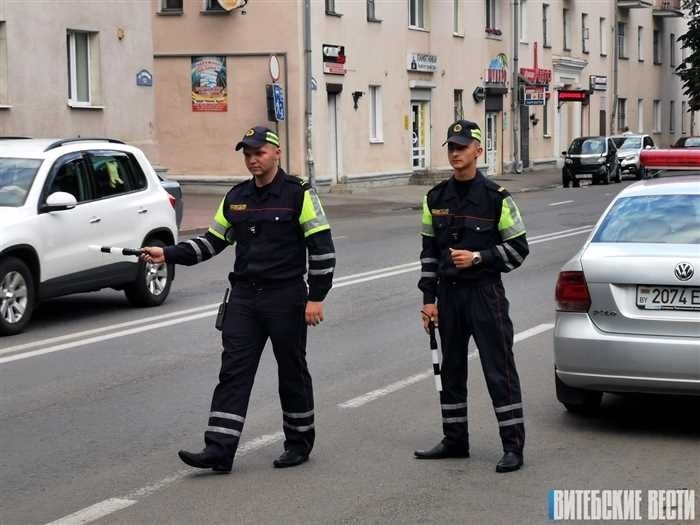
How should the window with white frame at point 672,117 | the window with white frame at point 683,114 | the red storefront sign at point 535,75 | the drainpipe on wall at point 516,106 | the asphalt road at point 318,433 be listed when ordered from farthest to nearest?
the window with white frame at point 683,114 < the window with white frame at point 672,117 < the red storefront sign at point 535,75 < the drainpipe on wall at point 516,106 < the asphalt road at point 318,433

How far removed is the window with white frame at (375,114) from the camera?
39844 millimetres

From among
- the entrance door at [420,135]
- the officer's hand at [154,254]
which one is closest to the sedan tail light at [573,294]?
the officer's hand at [154,254]

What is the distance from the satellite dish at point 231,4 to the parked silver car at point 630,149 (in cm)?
1693

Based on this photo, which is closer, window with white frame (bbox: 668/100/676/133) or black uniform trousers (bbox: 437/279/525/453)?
black uniform trousers (bbox: 437/279/525/453)

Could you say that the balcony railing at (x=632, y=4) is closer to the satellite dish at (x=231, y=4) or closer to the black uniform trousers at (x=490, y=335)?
the satellite dish at (x=231, y=4)

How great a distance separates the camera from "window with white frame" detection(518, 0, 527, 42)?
2032 inches

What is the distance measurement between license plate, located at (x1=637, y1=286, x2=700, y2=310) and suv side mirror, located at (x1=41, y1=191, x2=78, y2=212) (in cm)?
638

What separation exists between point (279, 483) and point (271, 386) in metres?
2.80

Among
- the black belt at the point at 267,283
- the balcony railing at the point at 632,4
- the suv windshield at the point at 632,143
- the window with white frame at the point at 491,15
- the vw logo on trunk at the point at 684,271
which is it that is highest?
the balcony railing at the point at 632,4

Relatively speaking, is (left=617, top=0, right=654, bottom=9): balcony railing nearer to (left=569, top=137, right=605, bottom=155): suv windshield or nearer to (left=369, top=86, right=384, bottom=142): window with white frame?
(left=569, top=137, right=605, bottom=155): suv windshield

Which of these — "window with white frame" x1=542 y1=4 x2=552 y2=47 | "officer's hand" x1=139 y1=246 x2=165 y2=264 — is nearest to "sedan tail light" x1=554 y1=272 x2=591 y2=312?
"officer's hand" x1=139 y1=246 x2=165 y2=264

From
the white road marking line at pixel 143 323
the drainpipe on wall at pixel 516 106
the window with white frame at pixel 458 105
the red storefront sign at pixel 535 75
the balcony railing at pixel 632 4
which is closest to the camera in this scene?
the white road marking line at pixel 143 323

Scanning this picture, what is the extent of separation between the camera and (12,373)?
33.7 ft

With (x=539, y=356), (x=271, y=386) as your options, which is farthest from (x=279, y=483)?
(x=539, y=356)
